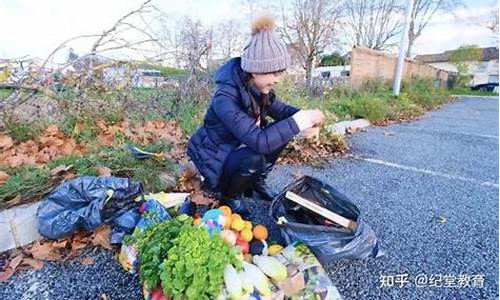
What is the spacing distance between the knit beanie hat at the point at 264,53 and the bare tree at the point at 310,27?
37.9 feet

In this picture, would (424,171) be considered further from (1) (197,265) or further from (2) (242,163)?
(1) (197,265)

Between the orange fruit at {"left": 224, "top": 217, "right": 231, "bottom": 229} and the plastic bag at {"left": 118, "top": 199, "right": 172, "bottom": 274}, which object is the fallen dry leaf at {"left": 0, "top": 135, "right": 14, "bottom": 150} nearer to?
the plastic bag at {"left": 118, "top": 199, "right": 172, "bottom": 274}

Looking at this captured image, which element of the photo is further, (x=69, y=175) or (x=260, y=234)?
(x=69, y=175)

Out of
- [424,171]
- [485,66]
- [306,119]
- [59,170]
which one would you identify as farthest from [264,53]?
[485,66]

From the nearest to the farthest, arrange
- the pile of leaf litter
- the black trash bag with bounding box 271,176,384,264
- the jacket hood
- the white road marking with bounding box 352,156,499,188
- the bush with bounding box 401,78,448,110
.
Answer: the black trash bag with bounding box 271,176,384,264 → the jacket hood → the pile of leaf litter → the white road marking with bounding box 352,156,499,188 → the bush with bounding box 401,78,448,110

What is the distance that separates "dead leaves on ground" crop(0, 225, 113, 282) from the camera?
160 cm

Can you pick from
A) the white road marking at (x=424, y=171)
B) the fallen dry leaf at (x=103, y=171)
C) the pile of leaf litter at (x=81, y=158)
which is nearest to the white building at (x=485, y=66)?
the white road marking at (x=424, y=171)

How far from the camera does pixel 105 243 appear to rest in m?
1.73

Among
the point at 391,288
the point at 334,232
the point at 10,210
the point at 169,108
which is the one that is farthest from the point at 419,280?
the point at 169,108

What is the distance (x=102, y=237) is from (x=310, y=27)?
13159 mm

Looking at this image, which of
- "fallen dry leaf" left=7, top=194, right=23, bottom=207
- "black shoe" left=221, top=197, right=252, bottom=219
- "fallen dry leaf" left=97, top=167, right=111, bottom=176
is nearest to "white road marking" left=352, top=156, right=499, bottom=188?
"black shoe" left=221, top=197, right=252, bottom=219

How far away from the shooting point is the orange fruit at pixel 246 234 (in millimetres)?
1626

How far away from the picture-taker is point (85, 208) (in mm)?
1696

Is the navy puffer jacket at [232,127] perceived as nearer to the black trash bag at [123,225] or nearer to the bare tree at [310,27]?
the black trash bag at [123,225]
